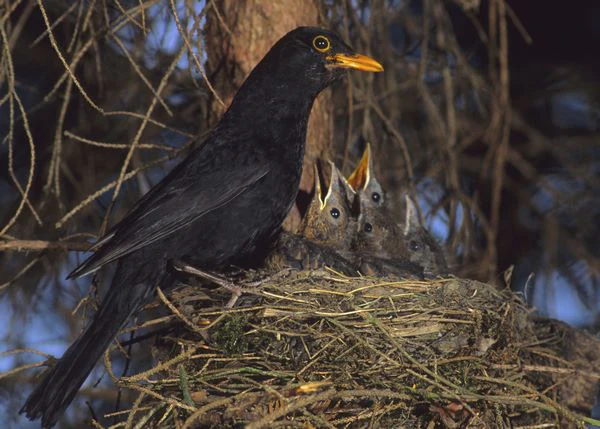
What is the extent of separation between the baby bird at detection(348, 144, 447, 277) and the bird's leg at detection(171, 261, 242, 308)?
1.21 meters

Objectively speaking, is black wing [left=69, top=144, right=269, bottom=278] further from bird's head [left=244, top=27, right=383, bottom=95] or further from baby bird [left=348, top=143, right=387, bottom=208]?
baby bird [left=348, top=143, right=387, bottom=208]

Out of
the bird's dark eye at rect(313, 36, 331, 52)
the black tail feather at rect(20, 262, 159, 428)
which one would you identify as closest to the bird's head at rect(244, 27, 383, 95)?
the bird's dark eye at rect(313, 36, 331, 52)

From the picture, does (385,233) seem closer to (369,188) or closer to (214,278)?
(369,188)

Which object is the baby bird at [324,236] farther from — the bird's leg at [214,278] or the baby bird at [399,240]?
the bird's leg at [214,278]

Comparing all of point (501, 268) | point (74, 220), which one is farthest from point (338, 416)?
point (501, 268)

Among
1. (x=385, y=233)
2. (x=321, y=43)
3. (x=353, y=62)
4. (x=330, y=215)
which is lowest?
(x=385, y=233)

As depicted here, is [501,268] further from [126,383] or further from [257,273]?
[126,383]

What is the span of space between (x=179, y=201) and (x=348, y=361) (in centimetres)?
136

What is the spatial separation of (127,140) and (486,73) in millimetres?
2640

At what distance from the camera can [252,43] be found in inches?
230

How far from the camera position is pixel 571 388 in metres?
5.55

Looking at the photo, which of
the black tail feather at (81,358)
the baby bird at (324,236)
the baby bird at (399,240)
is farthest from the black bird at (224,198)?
the baby bird at (399,240)

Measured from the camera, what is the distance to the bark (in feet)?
19.0

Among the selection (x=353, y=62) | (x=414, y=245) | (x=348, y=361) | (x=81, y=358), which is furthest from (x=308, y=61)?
(x=81, y=358)
